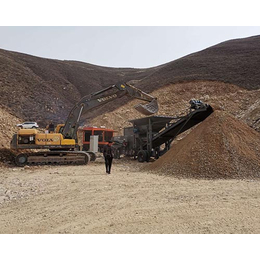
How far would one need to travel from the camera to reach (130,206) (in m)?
5.38

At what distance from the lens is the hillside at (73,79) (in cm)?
3341

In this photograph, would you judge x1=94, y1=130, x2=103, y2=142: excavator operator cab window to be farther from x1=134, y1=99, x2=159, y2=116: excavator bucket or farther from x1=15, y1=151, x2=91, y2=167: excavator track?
x1=15, y1=151, x2=91, y2=167: excavator track

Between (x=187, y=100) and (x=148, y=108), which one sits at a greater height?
(x=187, y=100)

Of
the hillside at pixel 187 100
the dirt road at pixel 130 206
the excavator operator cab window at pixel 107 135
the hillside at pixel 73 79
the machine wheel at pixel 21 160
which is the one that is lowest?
the dirt road at pixel 130 206

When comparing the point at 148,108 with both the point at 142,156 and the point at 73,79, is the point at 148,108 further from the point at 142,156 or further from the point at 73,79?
the point at 73,79

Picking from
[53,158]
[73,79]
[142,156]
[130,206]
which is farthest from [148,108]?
[73,79]

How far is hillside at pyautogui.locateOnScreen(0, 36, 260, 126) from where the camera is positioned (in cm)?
3341

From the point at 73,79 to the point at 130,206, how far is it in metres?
49.5

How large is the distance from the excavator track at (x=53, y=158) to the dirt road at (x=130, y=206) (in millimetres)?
4358

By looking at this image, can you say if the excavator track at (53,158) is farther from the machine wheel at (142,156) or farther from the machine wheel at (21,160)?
the machine wheel at (142,156)

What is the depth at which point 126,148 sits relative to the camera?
16.5 metres

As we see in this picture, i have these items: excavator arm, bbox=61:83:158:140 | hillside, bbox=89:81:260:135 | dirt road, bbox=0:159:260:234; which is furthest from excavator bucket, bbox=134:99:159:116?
hillside, bbox=89:81:260:135

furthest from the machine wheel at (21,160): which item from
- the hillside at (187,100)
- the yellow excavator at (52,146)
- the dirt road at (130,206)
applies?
the hillside at (187,100)

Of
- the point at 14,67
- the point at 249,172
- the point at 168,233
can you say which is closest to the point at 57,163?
the point at 249,172
